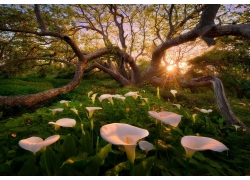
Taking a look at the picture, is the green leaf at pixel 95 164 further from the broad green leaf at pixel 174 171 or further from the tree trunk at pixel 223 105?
the tree trunk at pixel 223 105

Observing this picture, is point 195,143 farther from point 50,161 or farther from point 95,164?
point 50,161

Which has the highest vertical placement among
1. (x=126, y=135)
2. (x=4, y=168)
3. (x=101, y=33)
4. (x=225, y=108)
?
(x=101, y=33)

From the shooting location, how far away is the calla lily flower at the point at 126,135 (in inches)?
23.0

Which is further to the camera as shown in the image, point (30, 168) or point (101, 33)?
point (101, 33)

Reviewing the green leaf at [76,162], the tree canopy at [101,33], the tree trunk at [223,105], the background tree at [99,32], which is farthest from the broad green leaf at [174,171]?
the tree canopy at [101,33]

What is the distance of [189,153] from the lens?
63cm

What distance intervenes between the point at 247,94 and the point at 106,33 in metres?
5.96

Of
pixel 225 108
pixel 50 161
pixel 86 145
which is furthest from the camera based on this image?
pixel 225 108

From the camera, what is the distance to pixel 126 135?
Result: 2.09 feet

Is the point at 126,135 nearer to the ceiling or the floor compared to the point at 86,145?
nearer to the ceiling

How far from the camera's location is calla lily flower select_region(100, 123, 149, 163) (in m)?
0.58

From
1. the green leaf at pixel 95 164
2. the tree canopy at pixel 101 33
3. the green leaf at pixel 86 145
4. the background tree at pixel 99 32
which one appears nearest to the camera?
the green leaf at pixel 95 164

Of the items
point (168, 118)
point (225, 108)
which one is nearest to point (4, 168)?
point (168, 118)

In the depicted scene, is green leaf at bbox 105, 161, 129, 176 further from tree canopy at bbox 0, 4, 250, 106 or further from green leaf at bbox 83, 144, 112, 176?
tree canopy at bbox 0, 4, 250, 106
